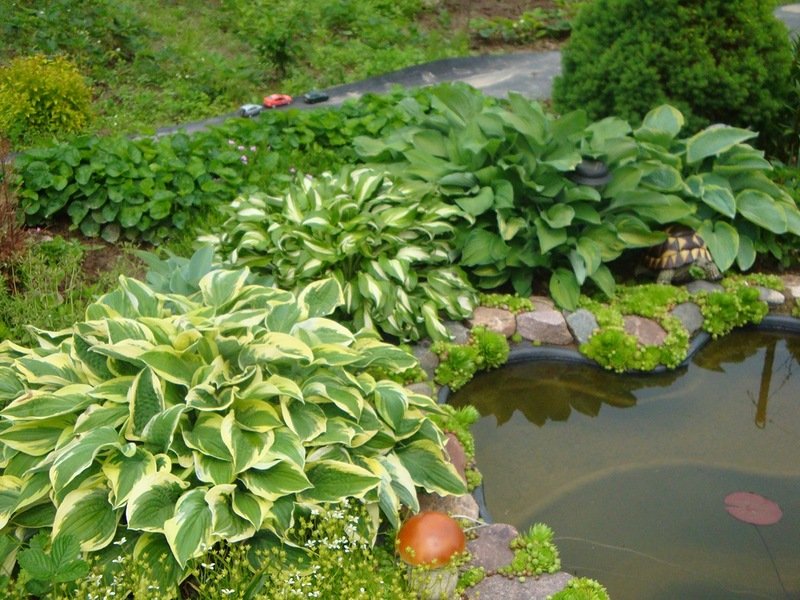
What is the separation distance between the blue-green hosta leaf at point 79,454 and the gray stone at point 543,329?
2.60 metres

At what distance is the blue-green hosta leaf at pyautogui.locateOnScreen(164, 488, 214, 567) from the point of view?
3.22 m

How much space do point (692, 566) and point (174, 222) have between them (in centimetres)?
383

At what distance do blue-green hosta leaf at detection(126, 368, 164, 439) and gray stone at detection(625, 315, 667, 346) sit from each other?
2891mm

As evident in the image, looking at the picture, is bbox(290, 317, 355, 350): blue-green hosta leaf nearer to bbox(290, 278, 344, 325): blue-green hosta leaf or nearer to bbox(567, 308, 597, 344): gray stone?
bbox(290, 278, 344, 325): blue-green hosta leaf

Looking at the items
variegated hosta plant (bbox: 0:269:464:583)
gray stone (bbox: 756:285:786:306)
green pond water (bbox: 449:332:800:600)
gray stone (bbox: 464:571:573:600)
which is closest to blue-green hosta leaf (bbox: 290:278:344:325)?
variegated hosta plant (bbox: 0:269:464:583)

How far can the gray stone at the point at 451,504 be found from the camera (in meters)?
3.99

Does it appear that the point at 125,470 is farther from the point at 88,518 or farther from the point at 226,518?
the point at 226,518

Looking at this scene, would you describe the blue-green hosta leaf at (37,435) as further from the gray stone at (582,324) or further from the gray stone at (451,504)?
the gray stone at (582,324)

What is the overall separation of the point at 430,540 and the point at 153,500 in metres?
1.06

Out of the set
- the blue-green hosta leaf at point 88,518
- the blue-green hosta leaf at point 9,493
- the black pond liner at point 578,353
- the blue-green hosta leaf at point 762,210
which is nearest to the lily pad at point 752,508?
the black pond liner at point 578,353

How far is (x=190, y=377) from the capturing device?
372cm

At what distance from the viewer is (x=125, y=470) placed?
11.3ft

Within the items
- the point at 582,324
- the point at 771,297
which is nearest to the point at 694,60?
the point at 771,297

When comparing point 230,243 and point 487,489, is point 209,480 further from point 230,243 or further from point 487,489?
point 230,243
